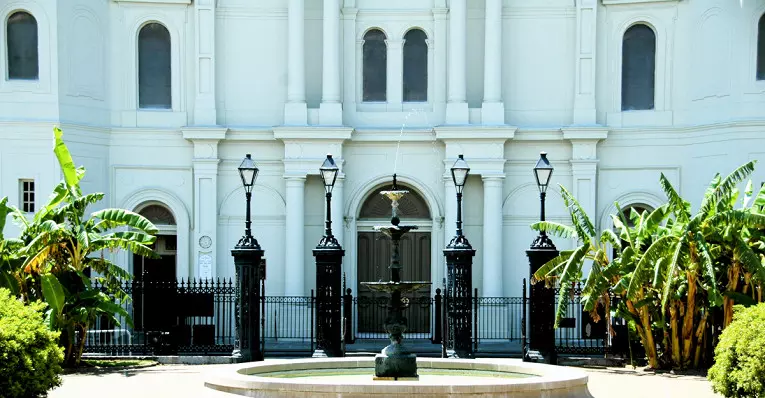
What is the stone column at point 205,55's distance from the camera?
124ft

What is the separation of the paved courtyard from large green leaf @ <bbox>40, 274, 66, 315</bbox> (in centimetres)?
143

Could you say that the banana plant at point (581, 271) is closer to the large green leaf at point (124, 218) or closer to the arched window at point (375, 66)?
the large green leaf at point (124, 218)

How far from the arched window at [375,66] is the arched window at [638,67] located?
6.78 metres

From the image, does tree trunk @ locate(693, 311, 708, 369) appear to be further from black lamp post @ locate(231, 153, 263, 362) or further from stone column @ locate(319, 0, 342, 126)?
stone column @ locate(319, 0, 342, 126)

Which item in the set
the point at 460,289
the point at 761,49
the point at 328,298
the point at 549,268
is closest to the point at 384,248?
the point at 460,289

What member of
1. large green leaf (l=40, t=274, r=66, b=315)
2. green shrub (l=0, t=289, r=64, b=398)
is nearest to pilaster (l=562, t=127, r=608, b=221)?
large green leaf (l=40, t=274, r=66, b=315)

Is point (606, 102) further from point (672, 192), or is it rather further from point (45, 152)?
point (45, 152)

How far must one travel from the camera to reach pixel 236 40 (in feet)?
126

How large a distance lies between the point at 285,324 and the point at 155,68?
8201 millimetres

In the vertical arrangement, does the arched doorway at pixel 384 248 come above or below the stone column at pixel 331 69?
below

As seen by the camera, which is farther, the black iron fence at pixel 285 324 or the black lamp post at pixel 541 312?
the black iron fence at pixel 285 324

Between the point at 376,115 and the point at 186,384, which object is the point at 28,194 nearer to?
the point at 376,115

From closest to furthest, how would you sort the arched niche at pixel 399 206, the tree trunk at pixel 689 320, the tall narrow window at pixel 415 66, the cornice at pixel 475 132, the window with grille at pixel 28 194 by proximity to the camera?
1. the tree trunk at pixel 689 320
2. the window with grille at pixel 28 194
3. the cornice at pixel 475 132
4. the arched niche at pixel 399 206
5. the tall narrow window at pixel 415 66

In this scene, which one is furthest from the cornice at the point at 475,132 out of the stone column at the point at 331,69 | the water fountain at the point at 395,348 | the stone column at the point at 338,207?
the water fountain at the point at 395,348
